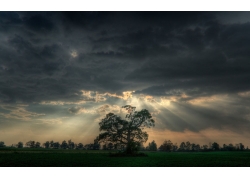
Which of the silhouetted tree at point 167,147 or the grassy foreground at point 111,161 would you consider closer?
the grassy foreground at point 111,161

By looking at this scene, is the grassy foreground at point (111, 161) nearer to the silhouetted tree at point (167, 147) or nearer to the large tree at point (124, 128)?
the large tree at point (124, 128)

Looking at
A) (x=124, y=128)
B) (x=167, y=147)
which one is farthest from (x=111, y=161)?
(x=167, y=147)

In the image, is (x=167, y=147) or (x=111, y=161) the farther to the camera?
(x=167, y=147)

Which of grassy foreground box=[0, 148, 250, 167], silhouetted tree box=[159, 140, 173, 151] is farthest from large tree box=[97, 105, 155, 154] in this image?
silhouetted tree box=[159, 140, 173, 151]

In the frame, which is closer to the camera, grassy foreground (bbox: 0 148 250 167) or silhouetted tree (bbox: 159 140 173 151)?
grassy foreground (bbox: 0 148 250 167)

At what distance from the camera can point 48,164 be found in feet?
56.2

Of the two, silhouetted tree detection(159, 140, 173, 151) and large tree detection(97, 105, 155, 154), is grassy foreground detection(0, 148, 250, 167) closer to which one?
large tree detection(97, 105, 155, 154)

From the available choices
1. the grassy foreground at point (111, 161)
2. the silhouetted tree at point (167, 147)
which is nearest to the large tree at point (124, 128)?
the grassy foreground at point (111, 161)

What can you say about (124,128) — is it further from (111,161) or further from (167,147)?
(167,147)

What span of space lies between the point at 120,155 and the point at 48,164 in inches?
394

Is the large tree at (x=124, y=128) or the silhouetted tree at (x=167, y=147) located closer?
the large tree at (x=124, y=128)

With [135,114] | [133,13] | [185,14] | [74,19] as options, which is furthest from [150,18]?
[135,114]
